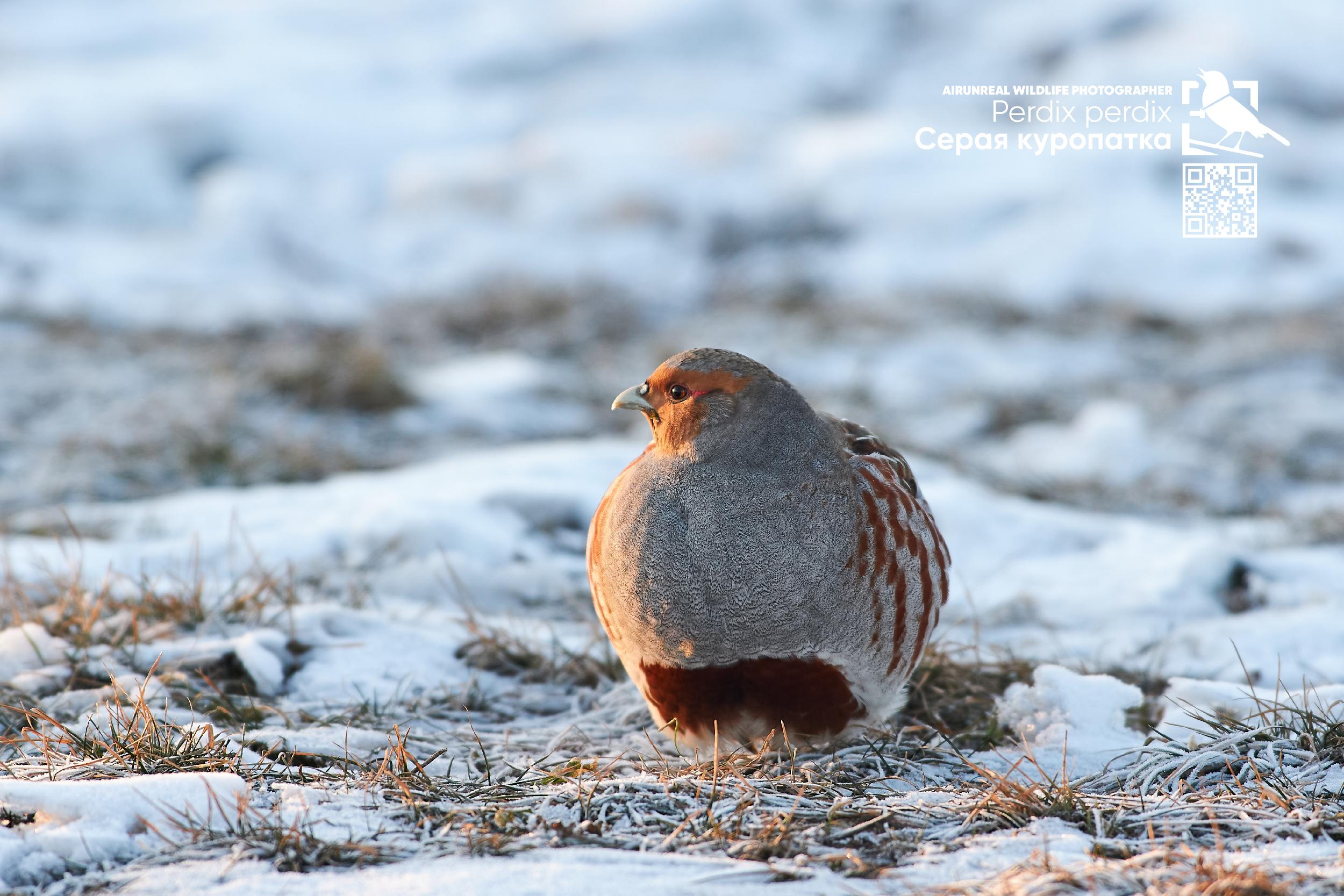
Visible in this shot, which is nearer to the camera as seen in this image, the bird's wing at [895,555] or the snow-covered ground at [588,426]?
the snow-covered ground at [588,426]

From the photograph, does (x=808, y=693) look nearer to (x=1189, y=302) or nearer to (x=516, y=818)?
(x=516, y=818)

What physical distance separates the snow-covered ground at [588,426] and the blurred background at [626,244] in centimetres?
6

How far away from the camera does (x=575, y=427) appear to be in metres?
7.63

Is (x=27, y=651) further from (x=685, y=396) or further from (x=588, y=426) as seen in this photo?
(x=588, y=426)

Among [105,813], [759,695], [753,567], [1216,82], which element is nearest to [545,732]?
[759,695]

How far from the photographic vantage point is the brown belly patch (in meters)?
2.84

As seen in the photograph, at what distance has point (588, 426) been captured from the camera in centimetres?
770

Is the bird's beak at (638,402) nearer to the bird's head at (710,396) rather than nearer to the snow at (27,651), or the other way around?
the bird's head at (710,396)

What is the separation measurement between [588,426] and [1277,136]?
9791mm

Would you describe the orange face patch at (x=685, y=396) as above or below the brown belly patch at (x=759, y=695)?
above

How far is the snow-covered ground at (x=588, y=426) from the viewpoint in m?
2.27

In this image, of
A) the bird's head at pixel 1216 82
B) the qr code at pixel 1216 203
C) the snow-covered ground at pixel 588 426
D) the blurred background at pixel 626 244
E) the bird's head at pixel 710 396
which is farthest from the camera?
the bird's head at pixel 1216 82

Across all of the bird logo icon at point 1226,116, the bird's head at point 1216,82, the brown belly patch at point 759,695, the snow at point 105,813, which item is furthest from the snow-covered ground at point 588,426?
the bird logo icon at point 1226,116

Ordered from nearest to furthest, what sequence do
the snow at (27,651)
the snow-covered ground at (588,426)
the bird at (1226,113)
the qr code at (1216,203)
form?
the snow-covered ground at (588,426) → the snow at (27,651) → the qr code at (1216,203) → the bird at (1226,113)
